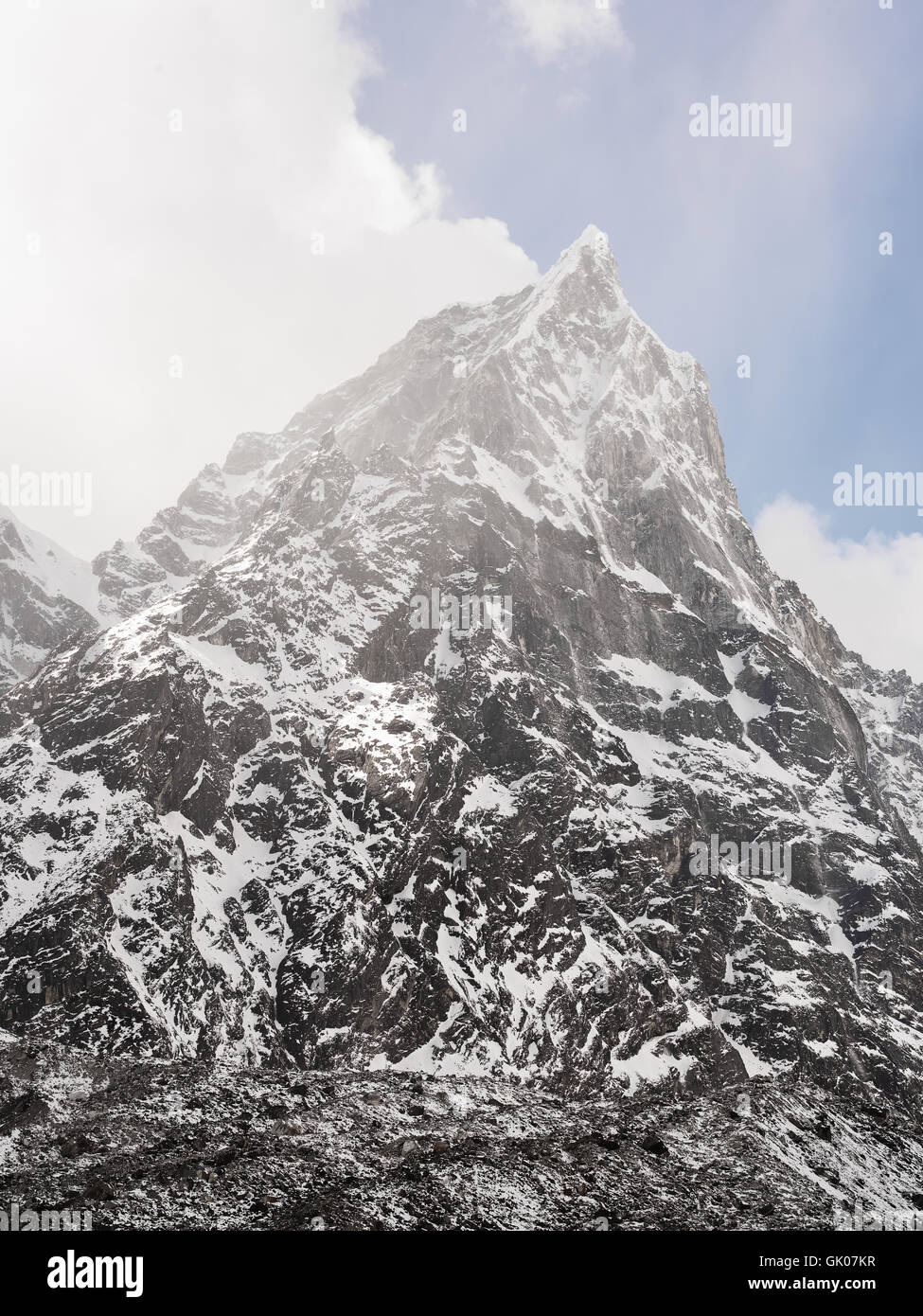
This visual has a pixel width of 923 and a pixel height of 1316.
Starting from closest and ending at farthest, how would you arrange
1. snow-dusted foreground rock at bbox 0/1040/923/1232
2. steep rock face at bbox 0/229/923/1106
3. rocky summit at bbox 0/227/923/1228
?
snow-dusted foreground rock at bbox 0/1040/923/1232 → rocky summit at bbox 0/227/923/1228 → steep rock face at bbox 0/229/923/1106

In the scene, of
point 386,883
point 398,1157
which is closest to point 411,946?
point 386,883

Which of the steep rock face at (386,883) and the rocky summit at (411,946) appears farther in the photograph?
the steep rock face at (386,883)

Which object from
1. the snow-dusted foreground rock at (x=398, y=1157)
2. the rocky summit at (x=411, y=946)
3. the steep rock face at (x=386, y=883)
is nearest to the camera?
the snow-dusted foreground rock at (x=398, y=1157)

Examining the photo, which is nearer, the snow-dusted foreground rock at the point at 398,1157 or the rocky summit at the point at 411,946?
the snow-dusted foreground rock at the point at 398,1157

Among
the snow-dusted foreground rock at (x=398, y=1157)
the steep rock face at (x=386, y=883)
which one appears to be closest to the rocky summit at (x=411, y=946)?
the snow-dusted foreground rock at (x=398, y=1157)

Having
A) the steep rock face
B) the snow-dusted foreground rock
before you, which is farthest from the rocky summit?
the steep rock face

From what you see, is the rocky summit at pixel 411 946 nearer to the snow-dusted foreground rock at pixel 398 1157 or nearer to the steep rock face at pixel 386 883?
the snow-dusted foreground rock at pixel 398 1157

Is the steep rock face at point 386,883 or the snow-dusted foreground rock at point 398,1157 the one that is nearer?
the snow-dusted foreground rock at point 398,1157

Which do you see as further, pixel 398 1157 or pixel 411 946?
pixel 411 946

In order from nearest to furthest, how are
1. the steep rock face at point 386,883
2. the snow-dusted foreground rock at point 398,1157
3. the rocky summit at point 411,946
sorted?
the snow-dusted foreground rock at point 398,1157, the rocky summit at point 411,946, the steep rock face at point 386,883

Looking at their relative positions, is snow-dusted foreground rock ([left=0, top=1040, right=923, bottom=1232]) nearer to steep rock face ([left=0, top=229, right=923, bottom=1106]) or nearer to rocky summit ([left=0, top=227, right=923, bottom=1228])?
rocky summit ([left=0, top=227, right=923, bottom=1228])

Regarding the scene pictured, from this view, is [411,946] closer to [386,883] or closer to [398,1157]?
[386,883]

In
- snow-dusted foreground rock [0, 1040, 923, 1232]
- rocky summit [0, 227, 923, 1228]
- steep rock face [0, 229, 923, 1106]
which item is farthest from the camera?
steep rock face [0, 229, 923, 1106]
